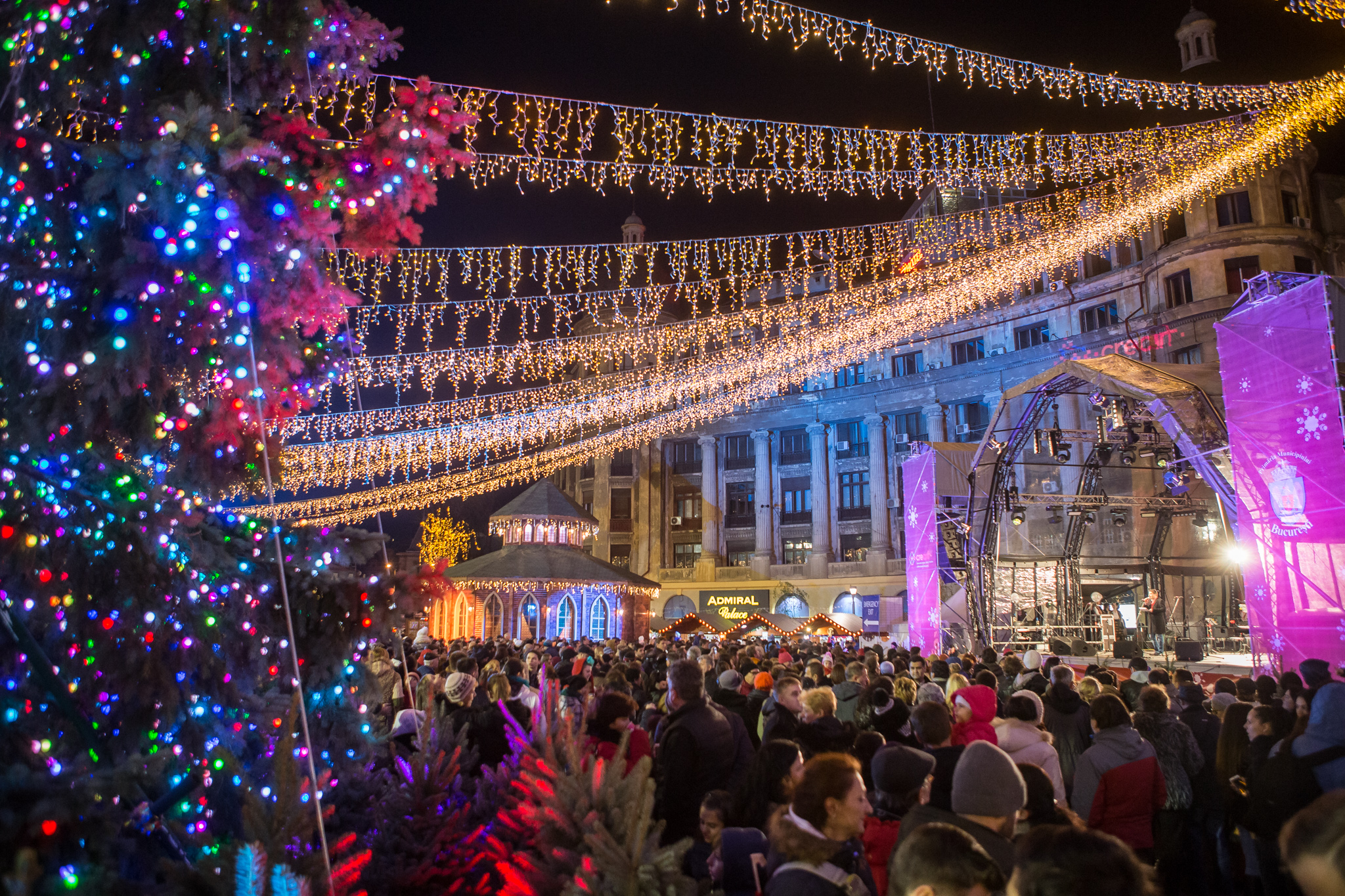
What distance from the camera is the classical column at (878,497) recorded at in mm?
43062

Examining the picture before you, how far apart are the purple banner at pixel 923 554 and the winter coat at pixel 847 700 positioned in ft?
54.1

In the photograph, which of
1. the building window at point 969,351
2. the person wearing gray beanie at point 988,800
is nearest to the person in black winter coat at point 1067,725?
the person wearing gray beanie at point 988,800

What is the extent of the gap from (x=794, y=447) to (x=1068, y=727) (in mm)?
45274

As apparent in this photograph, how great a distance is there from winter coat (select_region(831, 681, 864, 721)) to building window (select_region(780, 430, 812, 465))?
42.0m

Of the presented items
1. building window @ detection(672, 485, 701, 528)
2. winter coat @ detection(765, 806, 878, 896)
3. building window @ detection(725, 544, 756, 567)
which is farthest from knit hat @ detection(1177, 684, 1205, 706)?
Answer: building window @ detection(672, 485, 701, 528)

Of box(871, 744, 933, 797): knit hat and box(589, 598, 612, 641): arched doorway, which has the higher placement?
box(871, 744, 933, 797): knit hat

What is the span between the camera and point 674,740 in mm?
4695

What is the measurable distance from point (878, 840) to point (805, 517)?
46253 millimetres

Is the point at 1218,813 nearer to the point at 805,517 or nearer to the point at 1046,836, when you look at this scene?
the point at 1046,836

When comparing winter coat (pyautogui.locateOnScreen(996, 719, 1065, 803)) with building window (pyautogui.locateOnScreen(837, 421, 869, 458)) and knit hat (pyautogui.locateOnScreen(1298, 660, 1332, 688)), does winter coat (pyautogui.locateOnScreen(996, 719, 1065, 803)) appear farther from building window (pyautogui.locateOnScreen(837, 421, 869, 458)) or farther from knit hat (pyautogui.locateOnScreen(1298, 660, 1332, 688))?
building window (pyautogui.locateOnScreen(837, 421, 869, 458))

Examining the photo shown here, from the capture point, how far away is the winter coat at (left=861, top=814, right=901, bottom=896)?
4.01 meters

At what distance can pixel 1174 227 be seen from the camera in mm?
33406

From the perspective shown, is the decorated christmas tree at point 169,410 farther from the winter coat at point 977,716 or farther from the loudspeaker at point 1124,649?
the loudspeaker at point 1124,649

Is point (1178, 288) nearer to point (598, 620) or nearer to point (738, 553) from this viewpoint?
point (598, 620)
